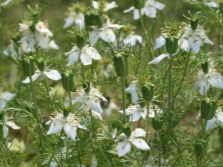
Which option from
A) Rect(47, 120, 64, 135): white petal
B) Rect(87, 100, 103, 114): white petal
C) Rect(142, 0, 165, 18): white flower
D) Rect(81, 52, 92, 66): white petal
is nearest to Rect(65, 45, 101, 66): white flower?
Rect(81, 52, 92, 66): white petal

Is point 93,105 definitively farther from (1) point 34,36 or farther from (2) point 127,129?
(1) point 34,36

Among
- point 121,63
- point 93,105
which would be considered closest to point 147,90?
point 121,63

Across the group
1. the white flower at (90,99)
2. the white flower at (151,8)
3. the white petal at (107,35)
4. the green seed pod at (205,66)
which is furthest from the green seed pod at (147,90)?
the white flower at (151,8)

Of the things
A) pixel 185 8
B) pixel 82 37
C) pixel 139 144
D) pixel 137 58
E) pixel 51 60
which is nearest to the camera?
pixel 139 144

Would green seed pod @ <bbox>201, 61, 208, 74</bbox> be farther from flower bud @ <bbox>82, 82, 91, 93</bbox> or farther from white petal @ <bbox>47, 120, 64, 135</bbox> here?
white petal @ <bbox>47, 120, 64, 135</bbox>

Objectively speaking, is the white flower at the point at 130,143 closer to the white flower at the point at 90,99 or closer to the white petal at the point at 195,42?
the white flower at the point at 90,99

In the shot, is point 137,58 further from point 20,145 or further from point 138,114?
point 20,145

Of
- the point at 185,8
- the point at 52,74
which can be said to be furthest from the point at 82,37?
the point at 185,8

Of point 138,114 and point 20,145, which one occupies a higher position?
point 138,114
